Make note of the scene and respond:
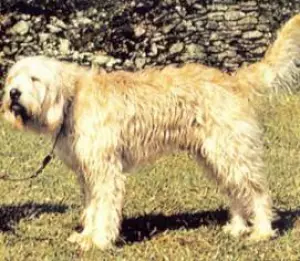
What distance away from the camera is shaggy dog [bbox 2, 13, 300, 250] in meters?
7.31

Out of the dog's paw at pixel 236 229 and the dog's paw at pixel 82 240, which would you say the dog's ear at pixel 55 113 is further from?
the dog's paw at pixel 236 229

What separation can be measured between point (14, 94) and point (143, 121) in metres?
1.18

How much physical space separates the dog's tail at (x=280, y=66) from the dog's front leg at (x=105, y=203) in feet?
5.02

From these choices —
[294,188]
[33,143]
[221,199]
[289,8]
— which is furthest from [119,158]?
[289,8]

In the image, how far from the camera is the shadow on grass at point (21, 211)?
27.0 feet

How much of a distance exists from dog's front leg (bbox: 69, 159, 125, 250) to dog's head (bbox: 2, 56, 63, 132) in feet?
1.85

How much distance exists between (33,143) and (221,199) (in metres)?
3.55

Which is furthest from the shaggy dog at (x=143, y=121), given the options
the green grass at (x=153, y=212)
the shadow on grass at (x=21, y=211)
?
the shadow on grass at (x=21, y=211)

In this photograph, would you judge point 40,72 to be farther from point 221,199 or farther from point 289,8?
point 289,8

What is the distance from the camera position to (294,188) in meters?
9.39

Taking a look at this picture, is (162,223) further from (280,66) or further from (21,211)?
(280,66)

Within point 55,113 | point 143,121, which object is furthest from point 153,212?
point 55,113

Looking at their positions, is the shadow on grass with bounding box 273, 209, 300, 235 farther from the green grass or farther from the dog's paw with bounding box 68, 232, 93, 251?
the dog's paw with bounding box 68, 232, 93, 251

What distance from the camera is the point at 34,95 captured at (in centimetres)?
714
